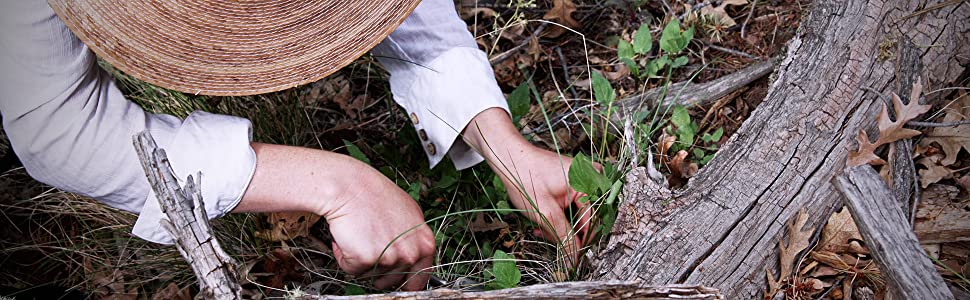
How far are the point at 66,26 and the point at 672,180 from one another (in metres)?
1.66

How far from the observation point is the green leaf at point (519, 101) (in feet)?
7.91

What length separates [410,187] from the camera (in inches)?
91.0

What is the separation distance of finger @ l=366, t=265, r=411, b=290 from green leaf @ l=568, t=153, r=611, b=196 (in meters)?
0.49

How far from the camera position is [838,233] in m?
1.73

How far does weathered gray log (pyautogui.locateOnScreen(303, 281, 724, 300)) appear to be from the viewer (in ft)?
4.33

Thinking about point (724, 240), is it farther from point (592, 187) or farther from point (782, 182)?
point (592, 187)

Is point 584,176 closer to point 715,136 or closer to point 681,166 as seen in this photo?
point 681,166

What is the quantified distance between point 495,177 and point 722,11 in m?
1.29

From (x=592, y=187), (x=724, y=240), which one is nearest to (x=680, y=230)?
(x=724, y=240)

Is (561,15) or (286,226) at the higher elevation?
(561,15)

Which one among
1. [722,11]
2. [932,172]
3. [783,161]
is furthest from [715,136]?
[722,11]

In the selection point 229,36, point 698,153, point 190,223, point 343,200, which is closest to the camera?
point 190,223

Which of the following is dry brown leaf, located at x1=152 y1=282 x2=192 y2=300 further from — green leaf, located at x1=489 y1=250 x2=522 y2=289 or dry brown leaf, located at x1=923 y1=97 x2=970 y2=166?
dry brown leaf, located at x1=923 y1=97 x2=970 y2=166

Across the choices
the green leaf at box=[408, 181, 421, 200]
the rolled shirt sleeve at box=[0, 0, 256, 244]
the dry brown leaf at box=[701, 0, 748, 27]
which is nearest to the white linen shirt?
the rolled shirt sleeve at box=[0, 0, 256, 244]
